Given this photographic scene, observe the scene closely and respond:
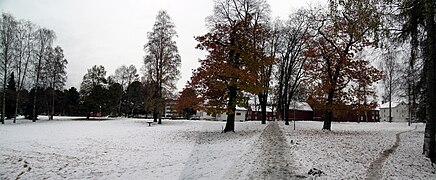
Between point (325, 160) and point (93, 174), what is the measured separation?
25.3ft

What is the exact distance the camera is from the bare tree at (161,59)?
37.0 meters

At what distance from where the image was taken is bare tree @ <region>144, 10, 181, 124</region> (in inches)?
1455

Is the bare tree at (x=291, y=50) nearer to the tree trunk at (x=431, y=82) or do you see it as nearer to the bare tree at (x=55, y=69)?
the tree trunk at (x=431, y=82)

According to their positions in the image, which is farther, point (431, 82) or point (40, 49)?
point (40, 49)

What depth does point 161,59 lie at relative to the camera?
122 ft

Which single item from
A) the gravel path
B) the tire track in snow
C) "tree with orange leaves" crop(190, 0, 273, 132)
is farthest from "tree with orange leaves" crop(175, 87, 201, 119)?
the tire track in snow

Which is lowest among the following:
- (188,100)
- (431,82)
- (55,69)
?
(188,100)

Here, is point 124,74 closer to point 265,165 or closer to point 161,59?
point 161,59

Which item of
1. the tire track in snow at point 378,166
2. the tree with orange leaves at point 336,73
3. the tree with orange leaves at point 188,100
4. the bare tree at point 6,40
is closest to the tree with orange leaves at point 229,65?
the tree with orange leaves at point 188,100

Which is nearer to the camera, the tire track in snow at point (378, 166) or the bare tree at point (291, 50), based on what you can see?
the tire track in snow at point (378, 166)

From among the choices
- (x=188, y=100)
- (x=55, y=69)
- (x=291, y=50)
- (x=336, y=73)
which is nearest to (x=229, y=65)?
(x=188, y=100)

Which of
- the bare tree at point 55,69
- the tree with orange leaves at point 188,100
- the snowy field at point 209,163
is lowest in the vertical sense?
the snowy field at point 209,163

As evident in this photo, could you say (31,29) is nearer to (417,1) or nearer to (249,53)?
(249,53)

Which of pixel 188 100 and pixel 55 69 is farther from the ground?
pixel 55 69
